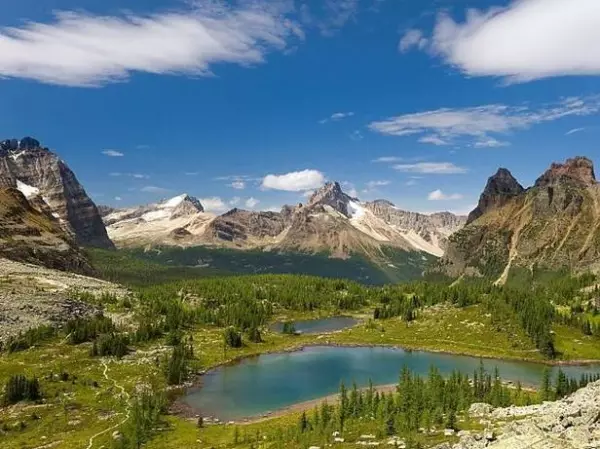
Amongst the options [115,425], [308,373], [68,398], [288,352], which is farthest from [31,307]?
[308,373]

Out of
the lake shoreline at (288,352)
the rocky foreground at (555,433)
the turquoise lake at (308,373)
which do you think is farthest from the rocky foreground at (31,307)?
the rocky foreground at (555,433)

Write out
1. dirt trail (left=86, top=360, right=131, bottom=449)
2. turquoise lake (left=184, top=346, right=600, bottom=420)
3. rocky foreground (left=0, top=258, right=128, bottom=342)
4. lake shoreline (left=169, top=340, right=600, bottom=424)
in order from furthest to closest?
1. rocky foreground (left=0, top=258, right=128, bottom=342)
2. turquoise lake (left=184, top=346, right=600, bottom=420)
3. lake shoreline (left=169, top=340, right=600, bottom=424)
4. dirt trail (left=86, top=360, right=131, bottom=449)

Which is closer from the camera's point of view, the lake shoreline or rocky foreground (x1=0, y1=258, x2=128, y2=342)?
the lake shoreline

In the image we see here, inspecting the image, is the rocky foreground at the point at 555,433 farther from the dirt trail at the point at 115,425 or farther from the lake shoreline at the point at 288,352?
the lake shoreline at the point at 288,352

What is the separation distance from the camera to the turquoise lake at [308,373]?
13038cm

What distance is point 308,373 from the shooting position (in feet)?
526

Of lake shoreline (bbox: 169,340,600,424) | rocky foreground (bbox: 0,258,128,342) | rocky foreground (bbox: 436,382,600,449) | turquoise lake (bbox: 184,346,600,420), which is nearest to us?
rocky foreground (bbox: 436,382,600,449)

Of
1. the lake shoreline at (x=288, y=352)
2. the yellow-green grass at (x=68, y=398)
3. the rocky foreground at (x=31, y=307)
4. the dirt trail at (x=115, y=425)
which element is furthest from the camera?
the rocky foreground at (x=31, y=307)

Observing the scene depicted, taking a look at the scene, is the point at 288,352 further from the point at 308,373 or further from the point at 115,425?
the point at 115,425

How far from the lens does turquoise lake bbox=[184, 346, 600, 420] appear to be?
428ft

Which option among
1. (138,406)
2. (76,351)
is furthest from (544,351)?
(76,351)

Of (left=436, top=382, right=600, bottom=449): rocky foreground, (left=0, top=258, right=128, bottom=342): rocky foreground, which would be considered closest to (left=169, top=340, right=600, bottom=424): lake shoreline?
(left=0, top=258, right=128, bottom=342): rocky foreground

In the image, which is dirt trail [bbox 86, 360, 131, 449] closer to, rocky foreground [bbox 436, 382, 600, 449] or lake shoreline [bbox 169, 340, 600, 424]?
lake shoreline [bbox 169, 340, 600, 424]

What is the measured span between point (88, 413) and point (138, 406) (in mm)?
12801
